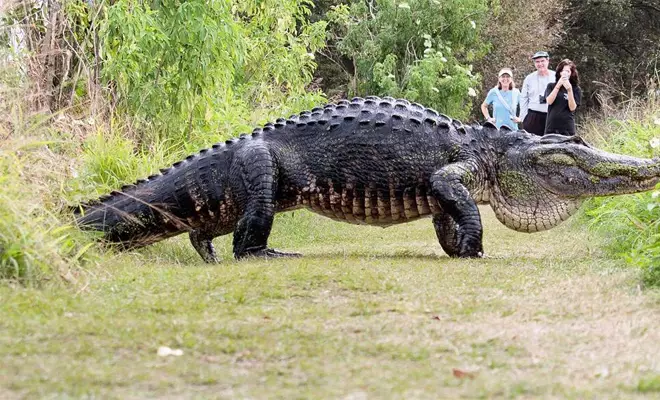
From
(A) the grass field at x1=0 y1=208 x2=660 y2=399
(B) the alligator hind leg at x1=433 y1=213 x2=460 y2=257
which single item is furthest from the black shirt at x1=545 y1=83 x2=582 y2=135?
(A) the grass field at x1=0 y1=208 x2=660 y2=399

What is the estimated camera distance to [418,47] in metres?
20.6

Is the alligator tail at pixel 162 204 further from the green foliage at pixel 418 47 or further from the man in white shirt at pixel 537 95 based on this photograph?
the green foliage at pixel 418 47

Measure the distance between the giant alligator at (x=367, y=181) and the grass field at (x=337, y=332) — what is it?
866 millimetres

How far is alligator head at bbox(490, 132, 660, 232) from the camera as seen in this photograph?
23.7 ft

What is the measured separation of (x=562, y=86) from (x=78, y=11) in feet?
18.6

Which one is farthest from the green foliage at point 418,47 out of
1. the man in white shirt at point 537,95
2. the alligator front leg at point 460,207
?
the alligator front leg at point 460,207

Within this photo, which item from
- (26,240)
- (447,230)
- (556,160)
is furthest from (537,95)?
(26,240)

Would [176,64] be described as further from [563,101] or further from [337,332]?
[337,332]

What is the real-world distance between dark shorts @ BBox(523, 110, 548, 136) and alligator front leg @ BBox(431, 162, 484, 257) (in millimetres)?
4515

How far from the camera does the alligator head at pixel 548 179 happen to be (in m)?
7.21

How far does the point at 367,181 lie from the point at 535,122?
15.6 feet

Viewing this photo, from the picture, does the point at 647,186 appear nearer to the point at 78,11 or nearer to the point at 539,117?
the point at 539,117

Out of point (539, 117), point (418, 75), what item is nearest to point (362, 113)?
point (539, 117)

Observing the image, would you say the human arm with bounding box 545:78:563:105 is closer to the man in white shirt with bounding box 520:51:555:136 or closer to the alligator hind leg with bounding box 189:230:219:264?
the man in white shirt with bounding box 520:51:555:136
